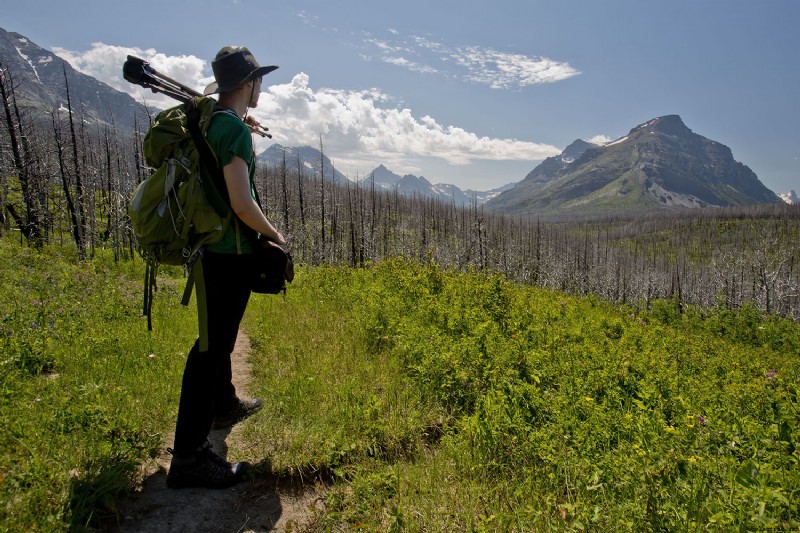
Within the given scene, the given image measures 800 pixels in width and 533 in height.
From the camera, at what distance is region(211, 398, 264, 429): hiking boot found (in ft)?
12.8

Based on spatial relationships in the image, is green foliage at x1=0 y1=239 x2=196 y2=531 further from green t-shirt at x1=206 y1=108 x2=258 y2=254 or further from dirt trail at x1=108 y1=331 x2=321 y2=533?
green t-shirt at x1=206 y1=108 x2=258 y2=254

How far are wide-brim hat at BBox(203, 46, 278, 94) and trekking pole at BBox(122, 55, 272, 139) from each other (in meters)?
0.29

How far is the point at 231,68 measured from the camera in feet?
9.78

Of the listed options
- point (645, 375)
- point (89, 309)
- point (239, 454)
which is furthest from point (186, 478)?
point (89, 309)

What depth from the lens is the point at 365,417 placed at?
145 inches

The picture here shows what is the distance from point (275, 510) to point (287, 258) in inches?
69.8

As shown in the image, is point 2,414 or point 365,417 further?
point 365,417

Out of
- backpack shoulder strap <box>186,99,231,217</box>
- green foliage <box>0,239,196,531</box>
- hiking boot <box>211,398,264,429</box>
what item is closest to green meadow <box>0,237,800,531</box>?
green foliage <box>0,239,196,531</box>

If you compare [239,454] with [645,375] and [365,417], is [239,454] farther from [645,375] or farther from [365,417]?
[645,375]

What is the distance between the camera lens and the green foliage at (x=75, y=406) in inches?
94.6

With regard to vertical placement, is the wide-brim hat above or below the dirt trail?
above

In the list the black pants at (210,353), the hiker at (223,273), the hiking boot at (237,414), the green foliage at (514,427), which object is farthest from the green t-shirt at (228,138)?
the hiking boot at (237,414)

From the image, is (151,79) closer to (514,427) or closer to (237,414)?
(237,414)

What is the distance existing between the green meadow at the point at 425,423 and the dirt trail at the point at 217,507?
0.12m
